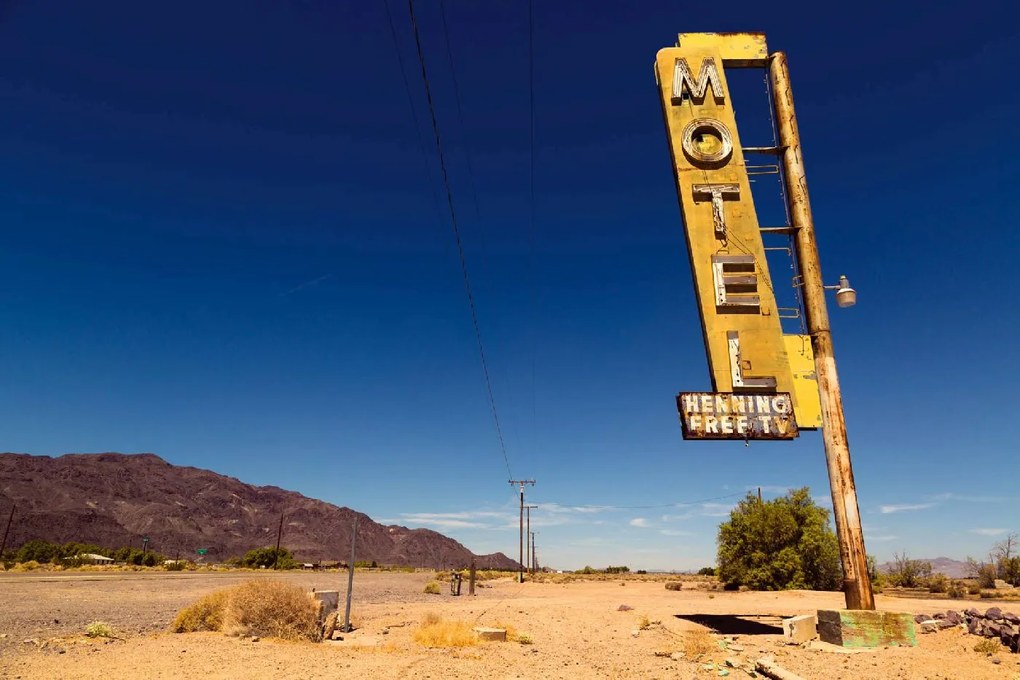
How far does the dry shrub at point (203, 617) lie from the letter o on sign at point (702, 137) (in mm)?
17300

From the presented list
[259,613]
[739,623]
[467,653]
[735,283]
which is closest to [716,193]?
[735,283]

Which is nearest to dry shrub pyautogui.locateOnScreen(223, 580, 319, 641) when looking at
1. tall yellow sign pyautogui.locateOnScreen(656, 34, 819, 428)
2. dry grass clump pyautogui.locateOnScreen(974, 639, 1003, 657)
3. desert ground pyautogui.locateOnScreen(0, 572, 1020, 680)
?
desert ground pyautogui.locateOnScreen(0, 572, 1020, 680)

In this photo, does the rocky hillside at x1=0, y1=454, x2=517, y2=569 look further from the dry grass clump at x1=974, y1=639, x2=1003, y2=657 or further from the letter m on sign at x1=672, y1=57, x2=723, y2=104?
the dry grass clump at x1=974, y1=639, x2=1003, y2=657

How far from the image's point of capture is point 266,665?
395 inches

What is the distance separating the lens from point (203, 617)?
14.1 metres

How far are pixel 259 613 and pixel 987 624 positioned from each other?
1568 cm

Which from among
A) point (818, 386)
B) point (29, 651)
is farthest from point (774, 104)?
point (29, 651)

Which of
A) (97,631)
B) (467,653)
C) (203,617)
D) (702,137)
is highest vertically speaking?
(702,137)

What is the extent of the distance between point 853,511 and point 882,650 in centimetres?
306

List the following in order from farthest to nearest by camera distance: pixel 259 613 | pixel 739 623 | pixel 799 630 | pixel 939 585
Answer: pixel 939 585 → pixel 739 623 → pixel 799 630 → pixel 259 613

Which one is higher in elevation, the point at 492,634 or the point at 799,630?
the point at 799,630

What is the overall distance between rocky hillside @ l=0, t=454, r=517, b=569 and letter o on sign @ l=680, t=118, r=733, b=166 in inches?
5885

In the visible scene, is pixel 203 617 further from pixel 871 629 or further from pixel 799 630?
pixel 871 629

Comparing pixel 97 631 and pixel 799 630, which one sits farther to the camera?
pixel 799 630
